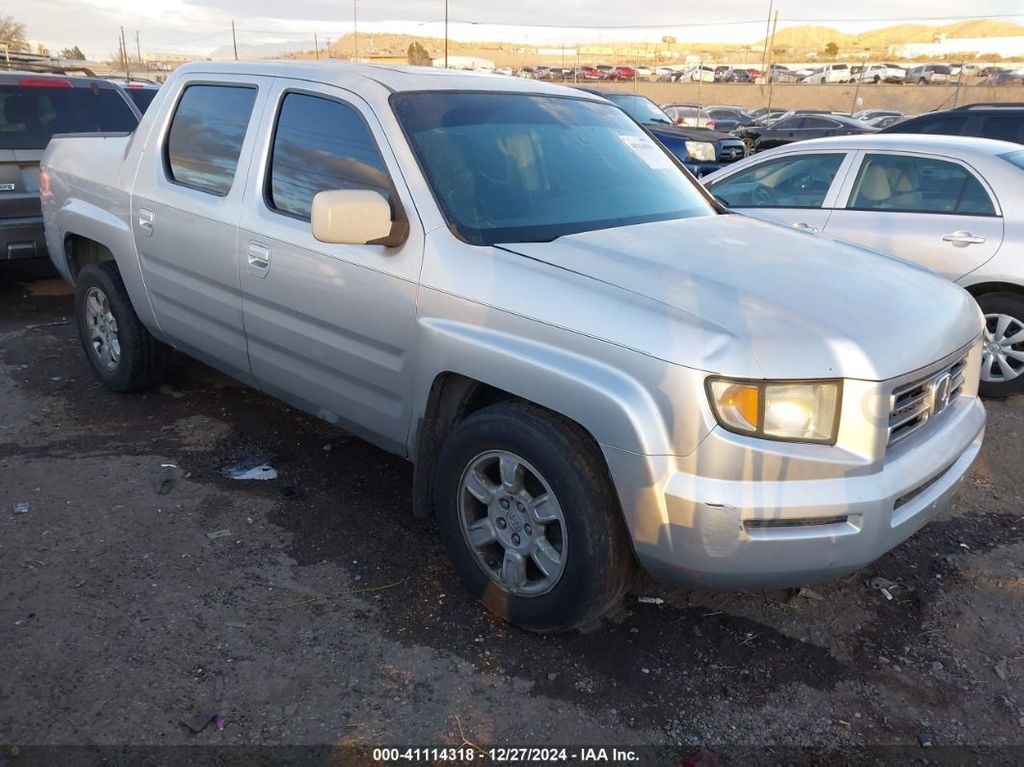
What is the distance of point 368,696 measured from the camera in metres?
2.68

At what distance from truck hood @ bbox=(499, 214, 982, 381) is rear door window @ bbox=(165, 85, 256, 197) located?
5.89 feet

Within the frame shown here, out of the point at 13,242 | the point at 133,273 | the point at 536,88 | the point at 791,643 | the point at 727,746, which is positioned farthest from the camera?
the point at 13,242

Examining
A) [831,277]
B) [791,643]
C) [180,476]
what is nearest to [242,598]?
[180,476]

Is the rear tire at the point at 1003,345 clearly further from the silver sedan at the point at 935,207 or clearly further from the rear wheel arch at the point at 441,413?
the rear wheel arch at the point at 441,413

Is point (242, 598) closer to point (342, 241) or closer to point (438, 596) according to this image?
point (438, 596)

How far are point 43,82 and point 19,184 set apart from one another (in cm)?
119

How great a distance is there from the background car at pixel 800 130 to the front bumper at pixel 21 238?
41.5ft

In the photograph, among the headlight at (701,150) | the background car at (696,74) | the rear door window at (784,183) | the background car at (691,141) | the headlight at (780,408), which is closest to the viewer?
the headlight at (780,408)

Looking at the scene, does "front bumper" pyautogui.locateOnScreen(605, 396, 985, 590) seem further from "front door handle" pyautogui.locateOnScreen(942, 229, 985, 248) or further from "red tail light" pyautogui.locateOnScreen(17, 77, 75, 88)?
"red tail light" pyautogui.locateOnScreen(17, 77, 75, 88)

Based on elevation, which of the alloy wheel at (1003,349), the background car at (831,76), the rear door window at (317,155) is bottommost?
the alloy wheel at (1003,349)

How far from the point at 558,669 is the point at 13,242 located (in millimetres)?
6108

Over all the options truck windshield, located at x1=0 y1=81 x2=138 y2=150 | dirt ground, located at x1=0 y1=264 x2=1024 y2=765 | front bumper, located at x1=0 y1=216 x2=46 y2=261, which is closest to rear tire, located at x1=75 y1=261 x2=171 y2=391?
dirt ground, located at x1=0 y1=264 x2=1024 y2=765

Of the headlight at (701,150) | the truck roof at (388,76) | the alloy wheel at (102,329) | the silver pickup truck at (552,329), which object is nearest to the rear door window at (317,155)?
the silver pickup truck at (552,329)

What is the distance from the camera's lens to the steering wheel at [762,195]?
6.35 meters
